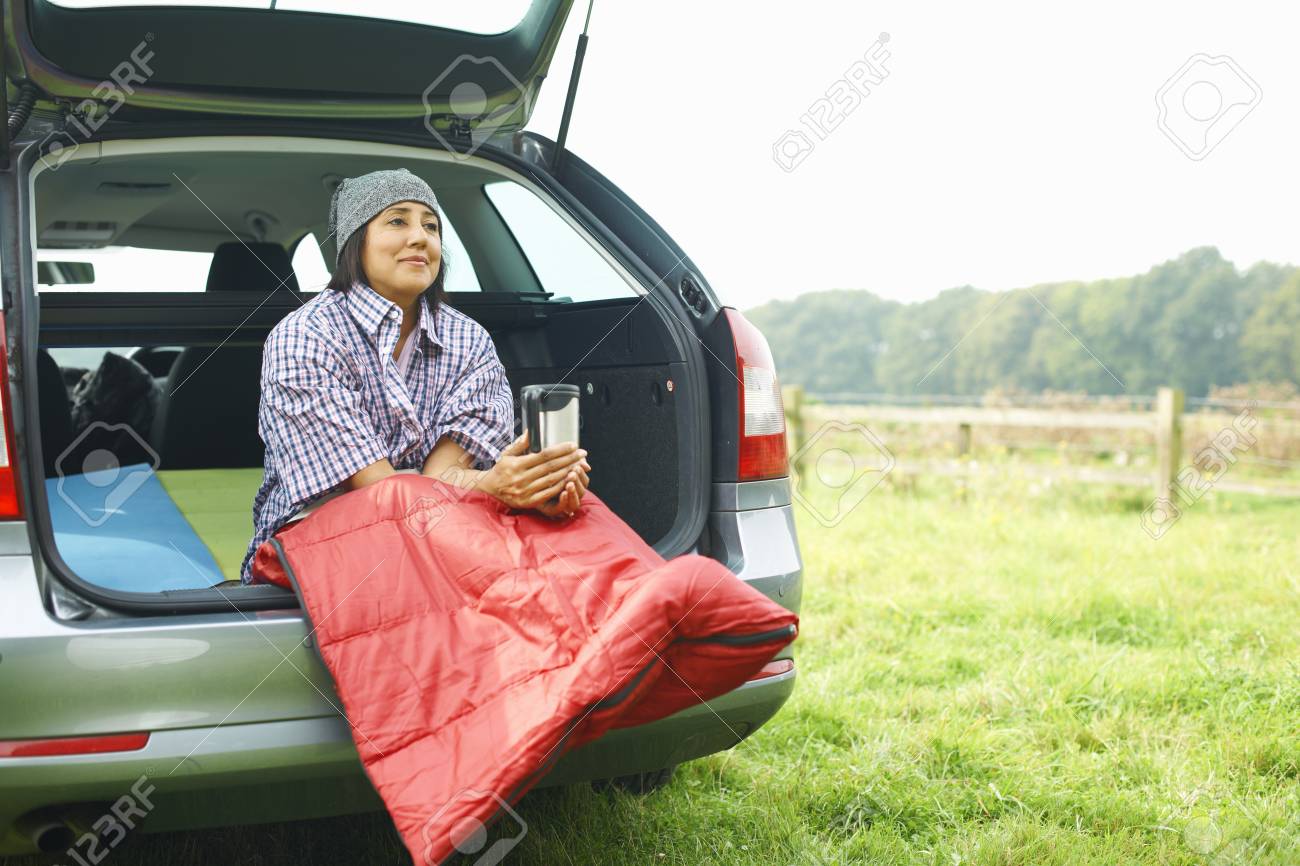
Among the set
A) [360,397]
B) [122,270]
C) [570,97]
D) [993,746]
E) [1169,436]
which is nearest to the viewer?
[360,397]

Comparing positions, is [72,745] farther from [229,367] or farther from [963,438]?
[963,438]

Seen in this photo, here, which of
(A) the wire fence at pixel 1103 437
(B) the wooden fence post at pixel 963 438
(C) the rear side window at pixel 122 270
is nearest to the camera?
(C) the rear side window at pixel 122 270

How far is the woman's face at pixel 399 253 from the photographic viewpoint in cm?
223

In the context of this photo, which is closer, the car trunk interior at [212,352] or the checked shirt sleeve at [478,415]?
the checked shirt sleeve at [478,415]

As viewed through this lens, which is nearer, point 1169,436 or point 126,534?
point 126,534

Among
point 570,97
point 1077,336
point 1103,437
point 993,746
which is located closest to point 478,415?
point 570,97

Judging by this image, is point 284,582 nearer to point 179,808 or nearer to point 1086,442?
point 179,808

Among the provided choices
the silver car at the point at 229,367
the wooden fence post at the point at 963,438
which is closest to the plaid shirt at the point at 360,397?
the silver car at the point at 229,367

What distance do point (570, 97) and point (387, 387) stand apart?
2.62 feet

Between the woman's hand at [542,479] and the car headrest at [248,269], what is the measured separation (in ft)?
5.11

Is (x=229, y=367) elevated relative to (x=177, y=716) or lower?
elevated

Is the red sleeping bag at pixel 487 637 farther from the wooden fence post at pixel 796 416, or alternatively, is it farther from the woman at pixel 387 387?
the wooden fence post at pixel 796 416

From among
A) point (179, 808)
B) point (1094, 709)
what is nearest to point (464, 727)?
point (179, 808)

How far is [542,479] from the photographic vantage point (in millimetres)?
1711
